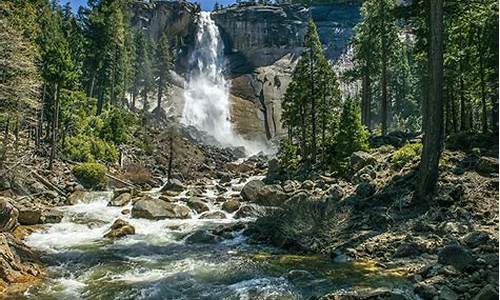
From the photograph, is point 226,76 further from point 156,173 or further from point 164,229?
point 164,229

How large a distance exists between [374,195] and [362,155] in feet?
25.1

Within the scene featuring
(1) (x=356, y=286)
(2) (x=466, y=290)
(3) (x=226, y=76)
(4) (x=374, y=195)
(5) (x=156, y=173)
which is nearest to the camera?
(2) (x=466, y=290)

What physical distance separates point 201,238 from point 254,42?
7238 cm

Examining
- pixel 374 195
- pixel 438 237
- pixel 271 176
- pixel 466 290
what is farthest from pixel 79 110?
pixel 466 290

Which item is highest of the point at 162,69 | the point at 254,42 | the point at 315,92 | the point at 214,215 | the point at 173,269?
the point at 254,42

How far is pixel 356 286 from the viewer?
995 cm

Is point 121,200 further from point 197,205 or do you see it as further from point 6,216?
point 6,216

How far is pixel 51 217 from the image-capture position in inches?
790

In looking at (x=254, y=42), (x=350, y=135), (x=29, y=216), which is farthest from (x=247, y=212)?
(x=254, y=42)

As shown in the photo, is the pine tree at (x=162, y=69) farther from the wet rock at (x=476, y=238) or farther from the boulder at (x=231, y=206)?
the wet rock at (x=476, y=238)

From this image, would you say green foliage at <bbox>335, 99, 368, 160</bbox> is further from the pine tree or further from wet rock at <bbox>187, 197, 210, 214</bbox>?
the pine tree

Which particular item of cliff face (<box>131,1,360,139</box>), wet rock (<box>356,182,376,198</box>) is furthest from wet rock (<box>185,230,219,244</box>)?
cliff face (<box>131,1,360,139</box>)

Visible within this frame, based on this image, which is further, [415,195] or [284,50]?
[284,50]

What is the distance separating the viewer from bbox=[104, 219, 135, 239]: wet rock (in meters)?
17.9
